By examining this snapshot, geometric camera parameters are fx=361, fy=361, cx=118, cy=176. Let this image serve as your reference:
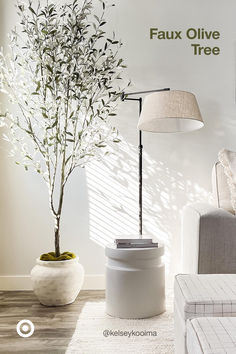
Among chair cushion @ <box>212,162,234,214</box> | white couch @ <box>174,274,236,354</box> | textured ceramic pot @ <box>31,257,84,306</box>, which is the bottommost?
textured ceramic pot @ <box>31,257,84,306</box>

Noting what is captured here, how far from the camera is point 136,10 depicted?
286 centimetres

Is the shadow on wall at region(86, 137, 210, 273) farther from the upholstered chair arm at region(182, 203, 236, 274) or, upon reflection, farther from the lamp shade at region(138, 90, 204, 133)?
the upholstered chair arm at region(182, 203, 236, 274)

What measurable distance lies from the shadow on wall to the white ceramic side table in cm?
61

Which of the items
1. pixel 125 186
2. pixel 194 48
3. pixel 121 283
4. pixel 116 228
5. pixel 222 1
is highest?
pixel 222 1

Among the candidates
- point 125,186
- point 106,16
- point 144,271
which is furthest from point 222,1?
point 144,271

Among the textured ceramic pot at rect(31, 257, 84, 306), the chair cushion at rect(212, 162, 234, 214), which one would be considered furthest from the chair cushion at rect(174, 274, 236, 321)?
A: the textured ceramic pot at rect(31, 257, 84, 306)

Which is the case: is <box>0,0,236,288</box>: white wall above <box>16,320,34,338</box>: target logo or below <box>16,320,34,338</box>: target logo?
above

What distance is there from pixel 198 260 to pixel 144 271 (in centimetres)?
46

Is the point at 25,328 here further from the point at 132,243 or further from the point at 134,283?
the point at 132,243

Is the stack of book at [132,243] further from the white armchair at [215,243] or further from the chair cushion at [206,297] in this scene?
the chair cushion at [206,297]

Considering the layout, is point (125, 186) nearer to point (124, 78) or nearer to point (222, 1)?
point (124, 78)

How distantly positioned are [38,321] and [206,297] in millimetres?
1339

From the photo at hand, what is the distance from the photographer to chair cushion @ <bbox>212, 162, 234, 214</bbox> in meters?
2.15


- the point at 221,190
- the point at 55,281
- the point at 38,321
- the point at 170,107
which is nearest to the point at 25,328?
the point at 38,321
